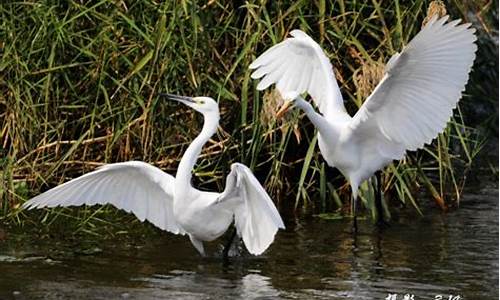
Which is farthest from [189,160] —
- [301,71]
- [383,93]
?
[301,71]

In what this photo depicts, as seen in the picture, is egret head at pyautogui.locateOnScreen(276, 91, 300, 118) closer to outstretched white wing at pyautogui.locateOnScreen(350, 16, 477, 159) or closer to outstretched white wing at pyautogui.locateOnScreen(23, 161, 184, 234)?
outstretched white wing at pyautogui.locateOnScreen(350, 16, 477, 159)

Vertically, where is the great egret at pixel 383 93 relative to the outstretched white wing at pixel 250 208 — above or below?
above

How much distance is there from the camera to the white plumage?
247 inches

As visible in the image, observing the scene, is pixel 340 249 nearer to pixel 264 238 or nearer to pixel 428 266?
pixel 428 266

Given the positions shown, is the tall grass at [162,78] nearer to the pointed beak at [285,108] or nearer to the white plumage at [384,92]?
the white plumage at [384,92]

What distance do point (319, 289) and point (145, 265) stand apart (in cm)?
95

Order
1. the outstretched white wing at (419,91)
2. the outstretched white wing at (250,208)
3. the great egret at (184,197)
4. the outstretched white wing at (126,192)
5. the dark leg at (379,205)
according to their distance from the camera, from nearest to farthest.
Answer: the outstretched white wing at (250,208), the great egret at (184,197), the outstretched white wing at (419,91), the outstretched white wing at (126,192), the dark leg at (379,205)

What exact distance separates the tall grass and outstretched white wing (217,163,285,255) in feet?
3.70

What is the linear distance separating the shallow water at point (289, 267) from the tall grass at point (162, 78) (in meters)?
0.44

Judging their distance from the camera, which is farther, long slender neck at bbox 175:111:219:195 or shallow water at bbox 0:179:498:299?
long slender neck at bbox 175:111:219:195

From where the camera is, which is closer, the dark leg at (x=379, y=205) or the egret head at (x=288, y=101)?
the egret head at (x=288, y=101)

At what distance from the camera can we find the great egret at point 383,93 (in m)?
6.28

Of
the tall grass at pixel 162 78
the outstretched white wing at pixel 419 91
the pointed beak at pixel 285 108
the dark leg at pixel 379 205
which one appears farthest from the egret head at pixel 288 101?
the dark leg at pixel 379 205

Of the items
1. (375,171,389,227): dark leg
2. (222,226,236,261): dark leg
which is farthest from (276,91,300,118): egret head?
(375,171,389,227): dark leg
